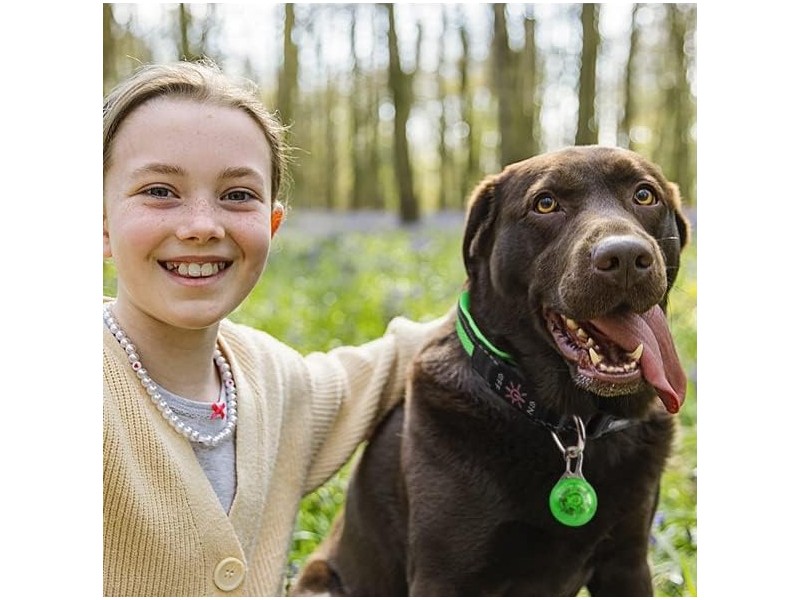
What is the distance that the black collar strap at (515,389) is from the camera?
2.20 metres

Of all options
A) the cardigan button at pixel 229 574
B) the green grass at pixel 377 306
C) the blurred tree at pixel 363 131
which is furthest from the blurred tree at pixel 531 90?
the cardigan button at pixel 229 574

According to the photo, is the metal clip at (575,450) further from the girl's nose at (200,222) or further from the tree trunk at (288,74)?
the tree trunk at (288,74)

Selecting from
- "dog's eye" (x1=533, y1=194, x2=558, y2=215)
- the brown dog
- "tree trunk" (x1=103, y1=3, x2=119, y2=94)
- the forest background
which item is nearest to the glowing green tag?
the brown dog

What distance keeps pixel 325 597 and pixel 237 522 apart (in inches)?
15.5

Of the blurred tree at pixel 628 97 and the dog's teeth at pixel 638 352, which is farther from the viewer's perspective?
the blurred tree at pixel 628 97

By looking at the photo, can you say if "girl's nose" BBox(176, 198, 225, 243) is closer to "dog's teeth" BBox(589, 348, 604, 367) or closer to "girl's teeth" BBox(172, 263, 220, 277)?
"girl's teeth" BBox(172, 263, 220, 277)

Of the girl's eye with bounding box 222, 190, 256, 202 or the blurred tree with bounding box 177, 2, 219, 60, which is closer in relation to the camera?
the girl's eye with bounding box 222, 190, 256, 202

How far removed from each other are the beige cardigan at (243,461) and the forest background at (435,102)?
1.55 feet

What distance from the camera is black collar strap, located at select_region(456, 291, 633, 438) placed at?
2.20 metres

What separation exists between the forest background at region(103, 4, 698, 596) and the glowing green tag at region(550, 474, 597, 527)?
0.73 metres
